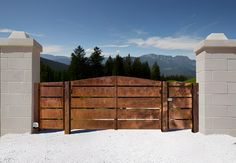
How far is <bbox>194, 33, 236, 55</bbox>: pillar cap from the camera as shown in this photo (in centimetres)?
510

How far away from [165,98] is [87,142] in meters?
2.39

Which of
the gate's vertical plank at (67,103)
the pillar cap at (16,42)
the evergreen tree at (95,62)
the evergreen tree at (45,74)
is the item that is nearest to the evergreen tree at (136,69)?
the evergreen tree at (95,62)

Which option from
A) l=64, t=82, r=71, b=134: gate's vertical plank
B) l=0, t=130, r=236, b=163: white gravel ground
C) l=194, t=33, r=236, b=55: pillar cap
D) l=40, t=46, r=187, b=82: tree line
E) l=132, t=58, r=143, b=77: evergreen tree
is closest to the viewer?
l=0, t=130, r=236, b=163: white gravel ground

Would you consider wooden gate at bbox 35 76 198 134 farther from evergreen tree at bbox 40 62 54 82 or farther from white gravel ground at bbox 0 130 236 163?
evergreen tree at bbox 40 62 54 82

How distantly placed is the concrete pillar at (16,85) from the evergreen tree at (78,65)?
37.3 meters

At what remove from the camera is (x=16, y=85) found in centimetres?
521

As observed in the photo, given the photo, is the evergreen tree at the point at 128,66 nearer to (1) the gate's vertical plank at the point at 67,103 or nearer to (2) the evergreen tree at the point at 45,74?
(2) the evergreen tree at the point at 45,74

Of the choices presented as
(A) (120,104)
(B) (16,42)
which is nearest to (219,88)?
(A) (120,104)

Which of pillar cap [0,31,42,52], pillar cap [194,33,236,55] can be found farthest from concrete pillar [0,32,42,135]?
pillar cap [194,33,236,55]

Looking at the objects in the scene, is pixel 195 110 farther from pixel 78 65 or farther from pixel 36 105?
pixel 78 65

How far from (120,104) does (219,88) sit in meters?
2.62

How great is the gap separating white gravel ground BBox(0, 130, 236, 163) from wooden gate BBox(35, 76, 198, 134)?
294 mm

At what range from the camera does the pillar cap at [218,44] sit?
5098 mm

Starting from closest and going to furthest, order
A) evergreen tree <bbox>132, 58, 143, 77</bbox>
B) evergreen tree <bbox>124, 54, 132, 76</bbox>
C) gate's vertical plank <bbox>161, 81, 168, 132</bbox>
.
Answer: gate's vertical plank <bbox>161, 81, 168, 132</bbox> < evergreen tree <bbox>124, 54, 132, 76</bbox> < evergreen tree <bbox>132, 58, 143, 77</bbox>
